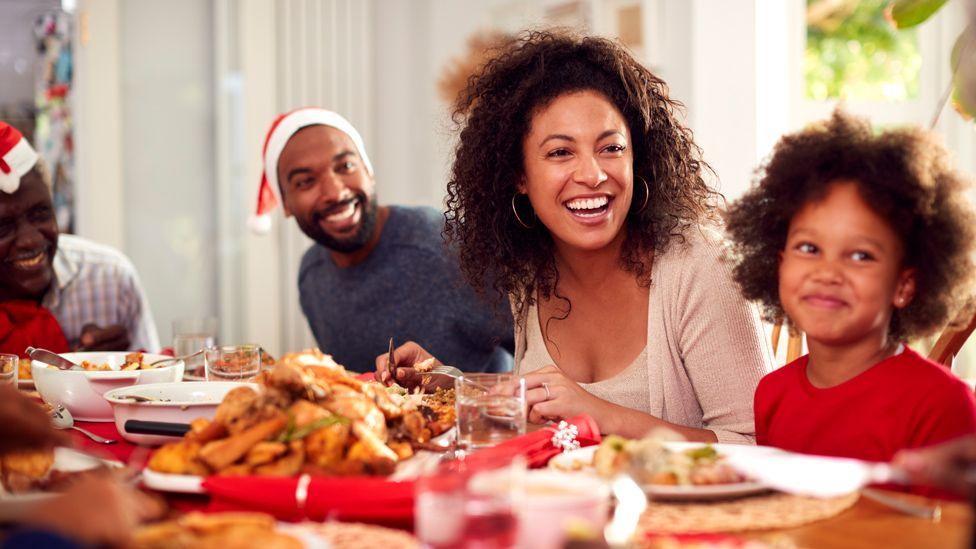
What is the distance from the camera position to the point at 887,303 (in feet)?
4.67

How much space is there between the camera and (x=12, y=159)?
2664mm

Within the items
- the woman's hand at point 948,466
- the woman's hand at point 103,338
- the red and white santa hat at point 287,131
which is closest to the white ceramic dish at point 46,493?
the woman's hand at point 948,466

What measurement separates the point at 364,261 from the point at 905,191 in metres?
2.16

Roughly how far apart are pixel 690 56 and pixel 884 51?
128 inches

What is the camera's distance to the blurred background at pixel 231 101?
185 inches

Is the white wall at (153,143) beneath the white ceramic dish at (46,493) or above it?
above

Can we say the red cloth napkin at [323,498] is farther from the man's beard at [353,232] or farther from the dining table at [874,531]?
the man's beard at [353,232]

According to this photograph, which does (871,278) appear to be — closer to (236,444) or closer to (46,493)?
(236,444)

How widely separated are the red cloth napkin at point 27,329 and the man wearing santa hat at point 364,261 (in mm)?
872

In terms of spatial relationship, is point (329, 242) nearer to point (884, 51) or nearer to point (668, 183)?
point (668, 183)

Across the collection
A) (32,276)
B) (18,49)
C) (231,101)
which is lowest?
(32,276)

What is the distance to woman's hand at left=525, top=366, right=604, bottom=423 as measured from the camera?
1655 mm

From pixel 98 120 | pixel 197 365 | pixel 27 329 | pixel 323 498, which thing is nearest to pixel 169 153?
pixel 98 120

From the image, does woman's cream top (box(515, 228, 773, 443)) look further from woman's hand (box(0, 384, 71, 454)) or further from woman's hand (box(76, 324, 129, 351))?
woman's hand (box(76, 324, 129, 351))
